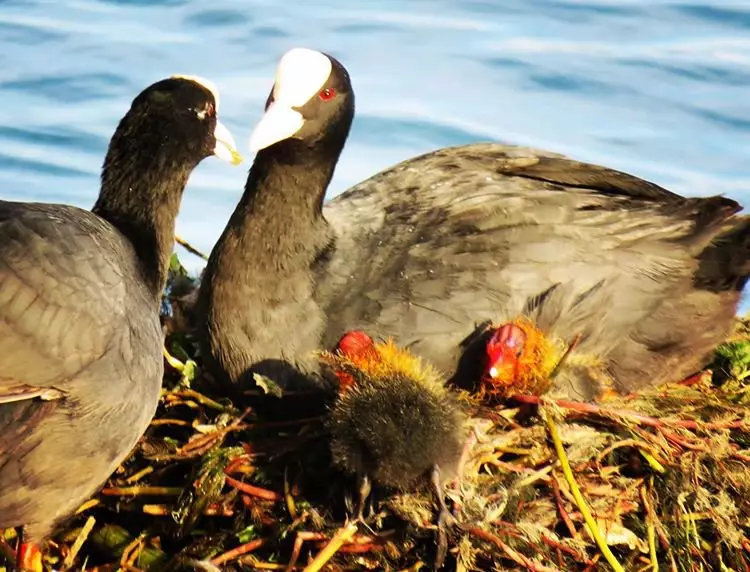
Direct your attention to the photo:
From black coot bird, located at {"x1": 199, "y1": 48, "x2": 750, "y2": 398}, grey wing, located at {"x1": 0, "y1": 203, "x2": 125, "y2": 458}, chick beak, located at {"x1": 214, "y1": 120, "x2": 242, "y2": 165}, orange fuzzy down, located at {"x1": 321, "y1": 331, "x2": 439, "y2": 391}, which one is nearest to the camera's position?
grey wing, located at {"x1": 0, "y1": 203, "x2": 125, "y2": 458}

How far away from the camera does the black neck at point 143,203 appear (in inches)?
144

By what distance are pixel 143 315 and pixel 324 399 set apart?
0.46 metres

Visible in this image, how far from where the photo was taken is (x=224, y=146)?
3.81 meters

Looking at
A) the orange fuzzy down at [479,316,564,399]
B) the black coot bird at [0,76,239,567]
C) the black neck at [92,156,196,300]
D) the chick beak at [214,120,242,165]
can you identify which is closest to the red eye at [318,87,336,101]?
the chick beak at [214,120,242,165]

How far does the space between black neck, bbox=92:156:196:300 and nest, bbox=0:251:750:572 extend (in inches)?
16.2

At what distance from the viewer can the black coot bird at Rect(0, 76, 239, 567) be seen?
3086 mm

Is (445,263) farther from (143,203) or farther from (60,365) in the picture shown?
(60,365)

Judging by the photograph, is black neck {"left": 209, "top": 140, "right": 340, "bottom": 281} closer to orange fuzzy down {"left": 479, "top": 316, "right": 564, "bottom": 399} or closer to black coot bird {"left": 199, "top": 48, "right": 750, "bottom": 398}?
black coot bird {"left": 199, "top": 48, "right": 750, "bottom": 398}

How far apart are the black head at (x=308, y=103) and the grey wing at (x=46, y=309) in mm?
504

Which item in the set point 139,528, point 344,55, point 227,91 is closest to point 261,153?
point 139,528

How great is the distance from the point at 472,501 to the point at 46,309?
0.98 m

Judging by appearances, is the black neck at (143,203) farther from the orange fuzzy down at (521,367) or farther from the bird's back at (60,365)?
the orange fuzzy down at (521,367)

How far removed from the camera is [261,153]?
3.71m

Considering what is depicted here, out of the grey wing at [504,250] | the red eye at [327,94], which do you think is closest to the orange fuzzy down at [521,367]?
the grey wing at [504,250]
